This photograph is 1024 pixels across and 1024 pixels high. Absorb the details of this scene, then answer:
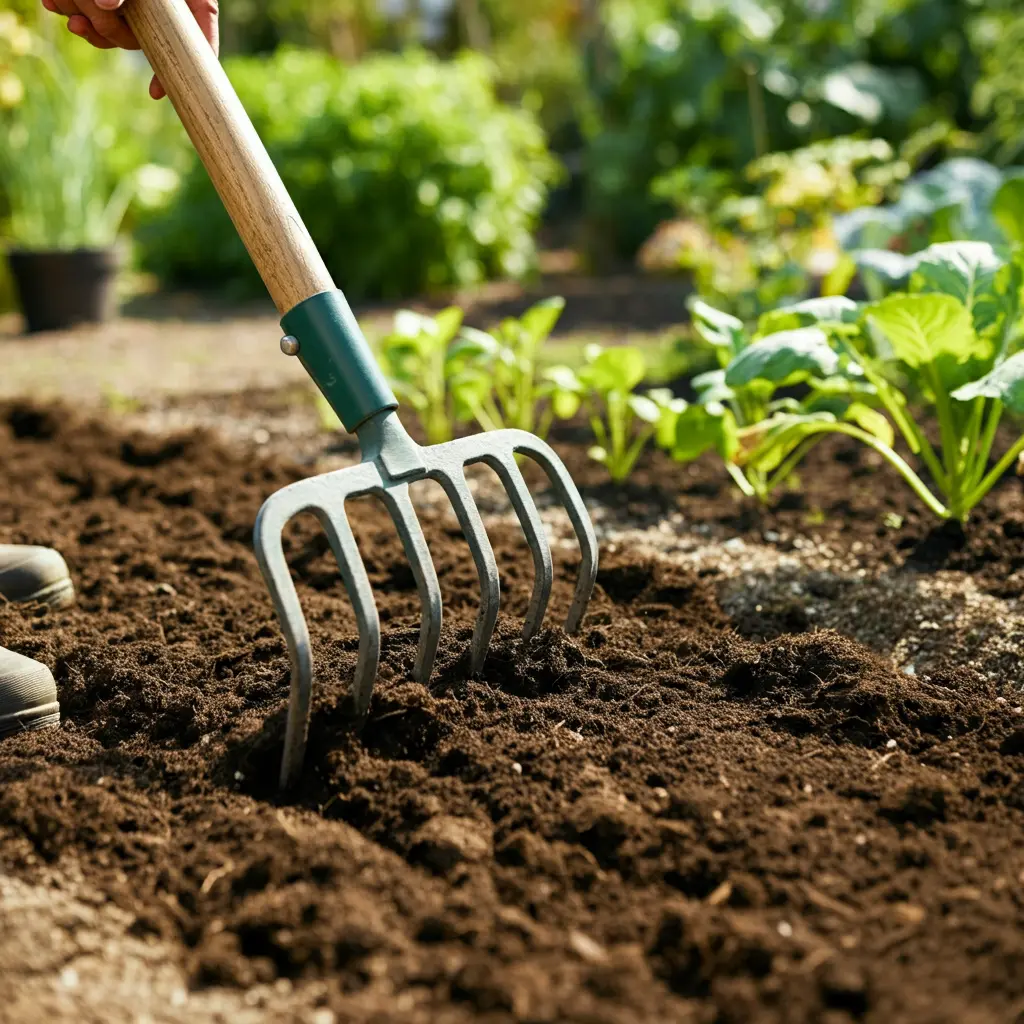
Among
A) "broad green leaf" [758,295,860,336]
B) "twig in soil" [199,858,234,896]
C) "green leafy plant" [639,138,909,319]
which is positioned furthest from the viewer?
"green leafy plant" [639,138,909,319]

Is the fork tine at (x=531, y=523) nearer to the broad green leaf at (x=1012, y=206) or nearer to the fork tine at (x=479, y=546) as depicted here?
the fork tine at (x=479, y=546)

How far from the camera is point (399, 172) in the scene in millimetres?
6379

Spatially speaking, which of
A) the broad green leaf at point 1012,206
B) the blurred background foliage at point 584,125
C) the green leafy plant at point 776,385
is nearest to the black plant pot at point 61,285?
the blurred background foliage at point 584,125

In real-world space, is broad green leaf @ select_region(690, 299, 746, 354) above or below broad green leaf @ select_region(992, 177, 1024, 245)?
below

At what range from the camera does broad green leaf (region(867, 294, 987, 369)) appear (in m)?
2.09

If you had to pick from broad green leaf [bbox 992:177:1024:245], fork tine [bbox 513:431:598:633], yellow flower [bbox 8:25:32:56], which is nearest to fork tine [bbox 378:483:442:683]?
fork tine [bbox 513:431:598:633]

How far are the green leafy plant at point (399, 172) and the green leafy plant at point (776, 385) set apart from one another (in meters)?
4.04

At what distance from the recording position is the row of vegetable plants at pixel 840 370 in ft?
7.07

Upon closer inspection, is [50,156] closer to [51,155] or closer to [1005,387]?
[51,155]

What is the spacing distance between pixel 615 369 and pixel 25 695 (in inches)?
66.0

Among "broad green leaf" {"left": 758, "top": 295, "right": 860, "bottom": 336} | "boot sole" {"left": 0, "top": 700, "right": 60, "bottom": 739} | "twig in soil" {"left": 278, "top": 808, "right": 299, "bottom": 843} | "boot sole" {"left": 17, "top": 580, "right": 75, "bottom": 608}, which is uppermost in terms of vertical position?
"broad green leaf" {"left": 758, "top": 295, "right": 860, "bottom": 336}

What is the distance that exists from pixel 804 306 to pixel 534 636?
99 centimetres

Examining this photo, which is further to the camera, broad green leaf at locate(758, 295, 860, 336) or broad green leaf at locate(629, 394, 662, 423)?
broad green leaf at locate(629, 394, 662, 423)

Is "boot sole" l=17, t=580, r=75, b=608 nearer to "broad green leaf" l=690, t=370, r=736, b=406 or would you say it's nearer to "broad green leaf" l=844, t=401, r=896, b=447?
"broad green leaf" l=690, t=370, r=736, b=406
